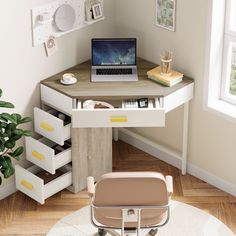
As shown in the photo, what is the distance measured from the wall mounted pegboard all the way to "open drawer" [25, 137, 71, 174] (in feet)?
2.18

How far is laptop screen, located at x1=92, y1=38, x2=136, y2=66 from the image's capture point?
187 inches

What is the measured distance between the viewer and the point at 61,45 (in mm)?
4762

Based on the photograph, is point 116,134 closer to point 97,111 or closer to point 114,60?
point 114,60

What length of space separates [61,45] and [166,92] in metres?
0.80

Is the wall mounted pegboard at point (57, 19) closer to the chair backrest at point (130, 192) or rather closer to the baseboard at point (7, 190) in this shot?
the baseboard at point (7, 190)

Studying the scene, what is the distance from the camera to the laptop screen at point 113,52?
4758 mm

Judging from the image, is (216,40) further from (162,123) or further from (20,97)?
(20,97)

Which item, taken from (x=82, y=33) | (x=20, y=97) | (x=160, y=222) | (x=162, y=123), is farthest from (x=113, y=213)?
(x=82, y=33)

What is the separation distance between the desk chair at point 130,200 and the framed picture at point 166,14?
122 centimetres

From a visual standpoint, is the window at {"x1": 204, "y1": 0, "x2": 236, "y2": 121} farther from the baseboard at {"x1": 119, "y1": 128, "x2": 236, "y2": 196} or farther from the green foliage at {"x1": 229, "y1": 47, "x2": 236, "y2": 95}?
the baseboard at {"x1": 119, "y1": 128, "x2": 236, "y2": 196}

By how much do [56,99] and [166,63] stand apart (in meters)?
0.77

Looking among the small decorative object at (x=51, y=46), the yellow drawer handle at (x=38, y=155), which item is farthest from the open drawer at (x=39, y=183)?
the small decorative object at (x=51, y=46)

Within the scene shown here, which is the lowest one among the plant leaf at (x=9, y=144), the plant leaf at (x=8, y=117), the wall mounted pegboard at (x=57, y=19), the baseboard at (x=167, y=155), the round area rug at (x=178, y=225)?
the round area rug at (x=178, y=225)

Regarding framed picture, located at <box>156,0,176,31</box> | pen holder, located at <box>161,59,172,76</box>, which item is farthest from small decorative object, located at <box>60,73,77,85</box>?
framed picture, located at <box>156,0,176,31</box>
